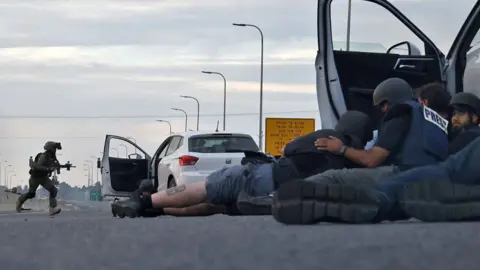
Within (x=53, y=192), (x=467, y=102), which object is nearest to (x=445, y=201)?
(x=467, y=102)

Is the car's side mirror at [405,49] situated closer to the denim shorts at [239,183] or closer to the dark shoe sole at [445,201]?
the denim shorts at [239,183]

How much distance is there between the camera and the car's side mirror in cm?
1145

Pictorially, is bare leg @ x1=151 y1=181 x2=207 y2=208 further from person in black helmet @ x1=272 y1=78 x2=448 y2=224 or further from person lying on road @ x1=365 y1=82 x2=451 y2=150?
person lying on road @ x1=365 y1=82 x2=451 y2=150

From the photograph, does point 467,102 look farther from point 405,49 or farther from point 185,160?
point 185,160

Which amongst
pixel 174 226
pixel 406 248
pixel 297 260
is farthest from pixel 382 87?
pixel 297 260

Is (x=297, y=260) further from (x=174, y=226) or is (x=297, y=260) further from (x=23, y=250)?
(x=174, y=226)

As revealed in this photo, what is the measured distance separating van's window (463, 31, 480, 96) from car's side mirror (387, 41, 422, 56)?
0.66 meters

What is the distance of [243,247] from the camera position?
4988mm

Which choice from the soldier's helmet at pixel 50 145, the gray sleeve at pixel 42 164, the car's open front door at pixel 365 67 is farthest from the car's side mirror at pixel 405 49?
the gray sleeve at pixel 42 164

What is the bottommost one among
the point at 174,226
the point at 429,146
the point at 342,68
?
the point at 174,226

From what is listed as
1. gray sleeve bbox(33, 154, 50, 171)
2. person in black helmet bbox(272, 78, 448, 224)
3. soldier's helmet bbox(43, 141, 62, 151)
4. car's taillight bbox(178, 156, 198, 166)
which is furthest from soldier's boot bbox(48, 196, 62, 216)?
person in black helmet bbox(272, 78, 448, 224)

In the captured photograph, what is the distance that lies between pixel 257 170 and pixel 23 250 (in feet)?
13.3

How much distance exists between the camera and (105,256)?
4.64 m

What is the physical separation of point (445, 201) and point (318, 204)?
1044 mm
